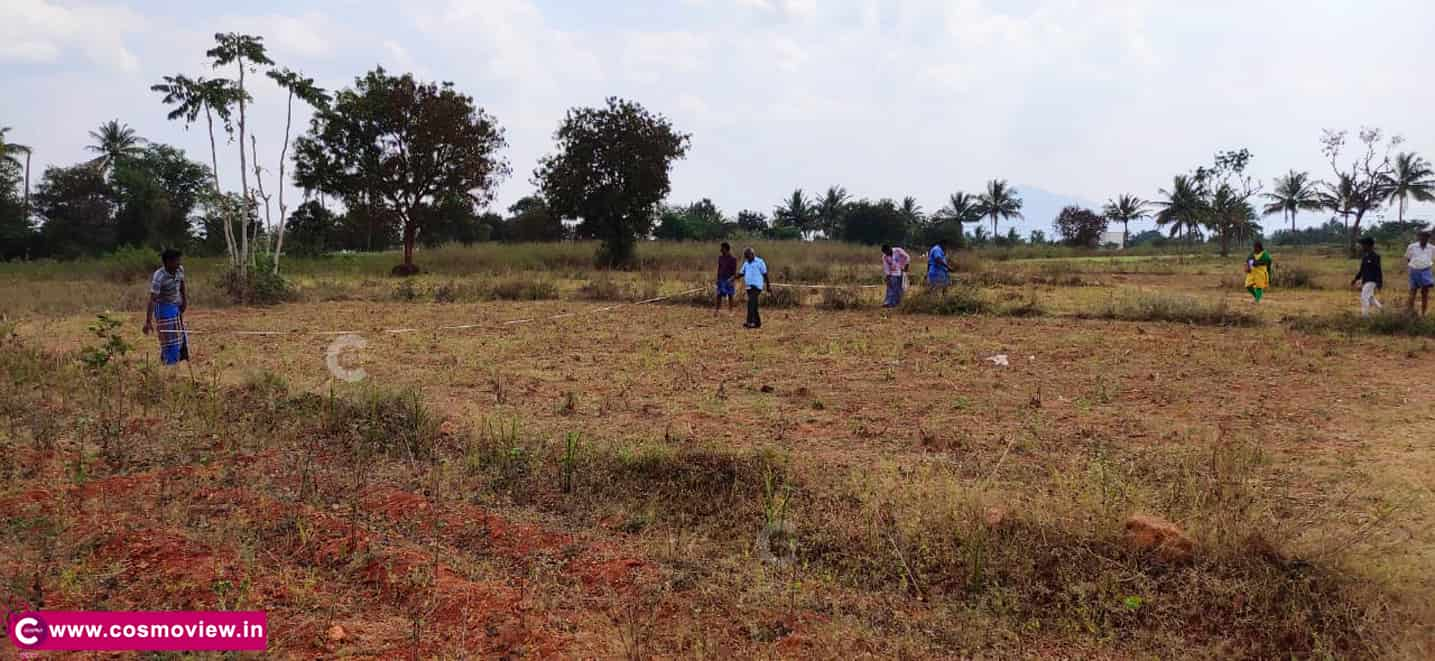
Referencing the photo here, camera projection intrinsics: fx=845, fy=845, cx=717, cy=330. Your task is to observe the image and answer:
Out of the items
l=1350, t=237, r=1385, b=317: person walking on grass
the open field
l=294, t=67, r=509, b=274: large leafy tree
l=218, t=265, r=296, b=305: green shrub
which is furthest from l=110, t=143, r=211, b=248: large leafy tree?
l=1350, t=237, r=1385, b=317: person walking on grass

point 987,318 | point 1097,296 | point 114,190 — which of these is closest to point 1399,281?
point 1097,296

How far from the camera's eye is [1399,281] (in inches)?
795

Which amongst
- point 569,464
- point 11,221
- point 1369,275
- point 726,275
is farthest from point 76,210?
point 1369,275

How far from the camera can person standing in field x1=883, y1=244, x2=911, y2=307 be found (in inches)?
583

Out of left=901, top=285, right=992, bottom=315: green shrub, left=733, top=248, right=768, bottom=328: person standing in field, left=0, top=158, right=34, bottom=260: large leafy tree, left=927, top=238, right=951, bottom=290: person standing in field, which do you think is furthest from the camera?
left=0, top=158, right=34, bottom=260: large leafy tree

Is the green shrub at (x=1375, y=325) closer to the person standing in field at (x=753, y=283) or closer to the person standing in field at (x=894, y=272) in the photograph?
the person standing in field at (x=894, y=272)

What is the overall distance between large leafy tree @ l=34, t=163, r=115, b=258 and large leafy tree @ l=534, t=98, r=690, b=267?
23.8 m

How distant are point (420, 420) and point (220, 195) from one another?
14.0 m

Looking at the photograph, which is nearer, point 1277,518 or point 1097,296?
point 1277,518

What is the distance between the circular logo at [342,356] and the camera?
8555mm

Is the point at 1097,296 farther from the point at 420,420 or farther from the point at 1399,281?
the point at 420,420

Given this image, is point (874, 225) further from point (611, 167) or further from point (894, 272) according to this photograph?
point (894, 272)

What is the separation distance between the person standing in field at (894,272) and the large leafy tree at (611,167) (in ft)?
50.5

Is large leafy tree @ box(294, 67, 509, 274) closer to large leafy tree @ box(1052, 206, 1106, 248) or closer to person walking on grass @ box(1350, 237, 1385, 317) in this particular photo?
person walking on grass @ box(1350, 237, 1385, 317)
